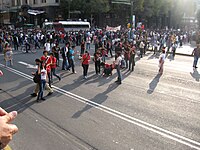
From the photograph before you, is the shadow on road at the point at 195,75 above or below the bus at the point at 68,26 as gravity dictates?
below

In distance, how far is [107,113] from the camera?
24.5ft

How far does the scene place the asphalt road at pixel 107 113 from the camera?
18.4 ft

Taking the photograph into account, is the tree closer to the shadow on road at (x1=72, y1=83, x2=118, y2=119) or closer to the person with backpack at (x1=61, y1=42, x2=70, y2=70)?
the person with backpack at (x1=61, y1=42, x2=70, y2=70)

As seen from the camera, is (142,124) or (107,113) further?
(107,113)

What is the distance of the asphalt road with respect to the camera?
18.4 feet

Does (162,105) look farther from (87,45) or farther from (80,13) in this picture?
(80,13)

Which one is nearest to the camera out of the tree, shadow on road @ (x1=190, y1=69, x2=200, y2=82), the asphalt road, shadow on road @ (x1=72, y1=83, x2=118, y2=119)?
the asphalt road

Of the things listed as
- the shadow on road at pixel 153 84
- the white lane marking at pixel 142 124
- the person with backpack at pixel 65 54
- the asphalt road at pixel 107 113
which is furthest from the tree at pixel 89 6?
the white lane marking at pixel 142 124

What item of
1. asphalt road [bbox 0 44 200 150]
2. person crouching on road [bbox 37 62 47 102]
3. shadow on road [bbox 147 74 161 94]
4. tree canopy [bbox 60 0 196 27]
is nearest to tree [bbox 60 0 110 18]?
tree canopy [bbox 60 0 196 27]

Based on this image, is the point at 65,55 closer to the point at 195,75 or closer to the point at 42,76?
the point at 42,76

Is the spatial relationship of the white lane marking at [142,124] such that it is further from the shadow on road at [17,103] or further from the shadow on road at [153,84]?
the shadow on road at [153,84]

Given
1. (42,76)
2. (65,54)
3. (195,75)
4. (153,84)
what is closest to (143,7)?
(195,75)

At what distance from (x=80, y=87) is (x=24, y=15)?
58562mm

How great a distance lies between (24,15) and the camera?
209 feet
